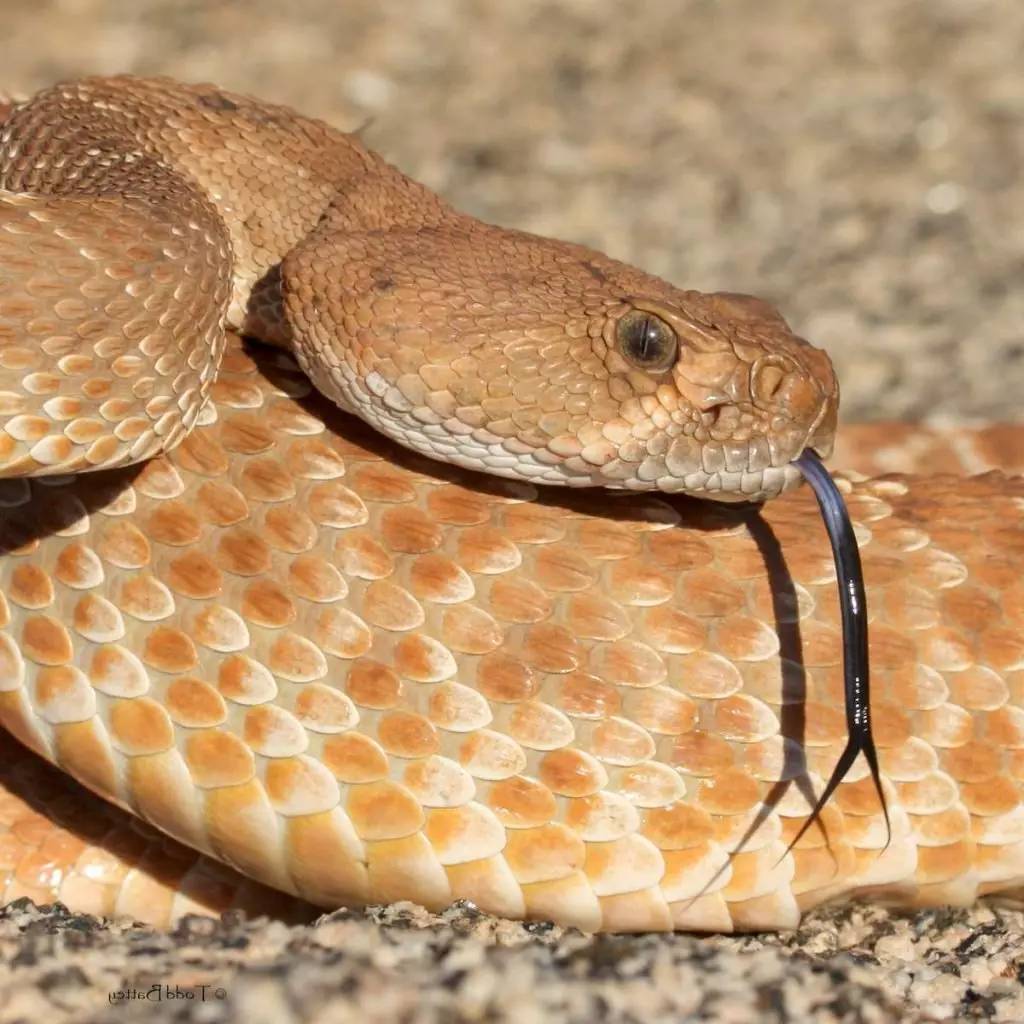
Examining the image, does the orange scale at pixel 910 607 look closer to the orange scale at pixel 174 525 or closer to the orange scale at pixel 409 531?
the orange scale at pixel 409 531

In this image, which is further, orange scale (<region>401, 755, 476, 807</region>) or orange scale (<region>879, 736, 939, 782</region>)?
orange scale (<region>879, 736, 939, 782</region>)

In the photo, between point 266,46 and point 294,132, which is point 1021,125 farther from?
point 294,132

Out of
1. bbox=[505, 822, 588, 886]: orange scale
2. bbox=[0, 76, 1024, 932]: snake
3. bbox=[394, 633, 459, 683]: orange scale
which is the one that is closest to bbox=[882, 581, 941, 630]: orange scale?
bbox=[0, 76, 1024, 932]: snake

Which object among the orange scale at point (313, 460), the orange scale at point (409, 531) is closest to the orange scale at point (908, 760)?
the orange scale at point (409, 531)

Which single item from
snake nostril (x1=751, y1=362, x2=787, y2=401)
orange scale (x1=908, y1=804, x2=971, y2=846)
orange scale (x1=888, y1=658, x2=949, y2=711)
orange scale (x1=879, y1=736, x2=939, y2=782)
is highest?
snake nostril (x1=751, y1=362, x2=787, y2=401)

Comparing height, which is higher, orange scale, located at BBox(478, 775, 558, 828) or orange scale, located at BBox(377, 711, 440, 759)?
orange scale, located at BBox(377, 711, 440, 759)

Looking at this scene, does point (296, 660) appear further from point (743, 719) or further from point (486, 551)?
point (743, 719)

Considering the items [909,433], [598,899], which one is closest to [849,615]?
[598,899]

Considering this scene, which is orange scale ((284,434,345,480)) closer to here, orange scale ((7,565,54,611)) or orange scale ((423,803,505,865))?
orange scale ((7,565,54,611))
